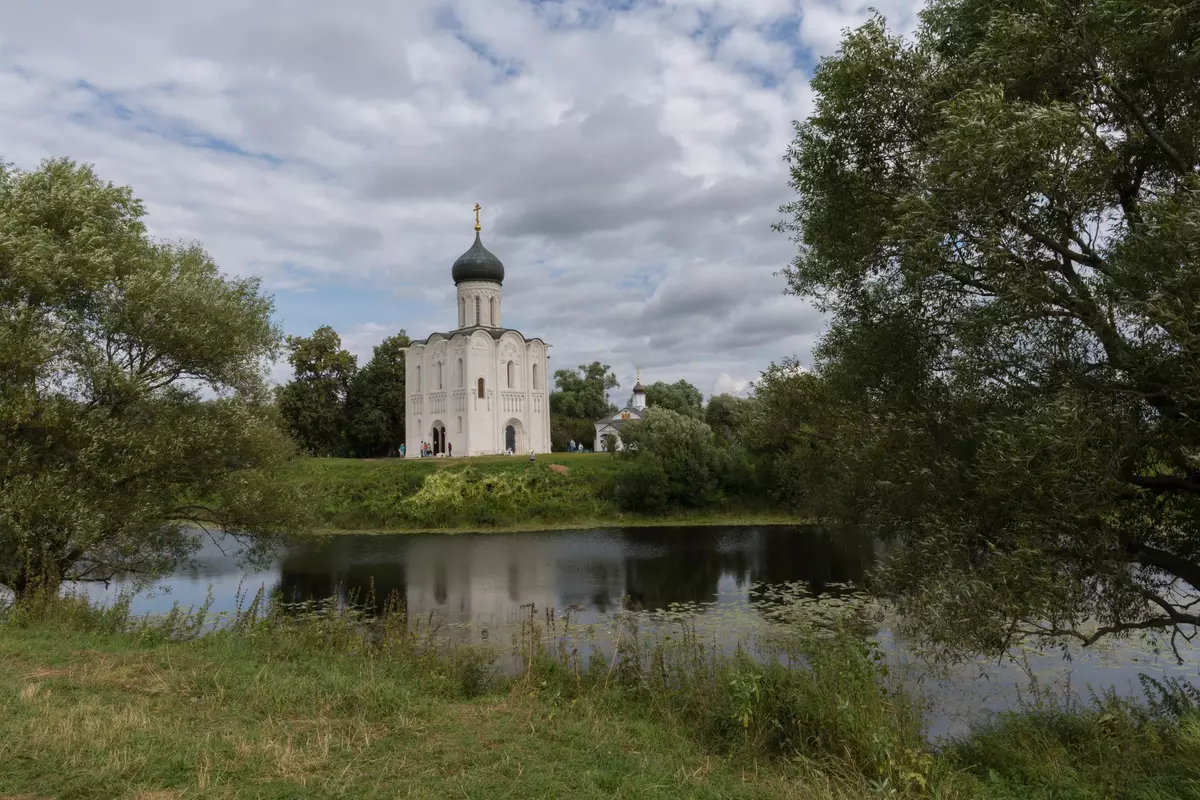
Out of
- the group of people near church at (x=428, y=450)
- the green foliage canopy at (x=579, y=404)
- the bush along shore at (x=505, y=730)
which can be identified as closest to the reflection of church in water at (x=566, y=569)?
the bush along shore at (x=505, y=730)

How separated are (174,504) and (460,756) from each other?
894cm

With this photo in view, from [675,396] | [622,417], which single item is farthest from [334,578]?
[675,396]

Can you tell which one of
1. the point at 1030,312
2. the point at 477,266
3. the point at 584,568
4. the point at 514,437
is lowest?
the point at 584,568

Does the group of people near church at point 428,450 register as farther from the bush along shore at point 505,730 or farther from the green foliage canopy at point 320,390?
the bush along shore at point 505,730

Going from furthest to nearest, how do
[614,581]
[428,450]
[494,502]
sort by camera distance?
[428,450] < [494,502] < [614,581]

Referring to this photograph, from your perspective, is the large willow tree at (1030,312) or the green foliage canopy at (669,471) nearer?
the large willow tree at (1030,312)

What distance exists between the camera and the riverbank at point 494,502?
103ft

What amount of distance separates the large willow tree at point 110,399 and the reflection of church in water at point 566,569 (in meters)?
3.21

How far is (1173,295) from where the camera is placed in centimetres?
543

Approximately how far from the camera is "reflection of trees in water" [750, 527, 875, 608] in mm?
16344

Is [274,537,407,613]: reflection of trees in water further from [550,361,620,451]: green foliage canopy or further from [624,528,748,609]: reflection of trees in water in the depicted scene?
[550,361,620,451]: green foliage canopy

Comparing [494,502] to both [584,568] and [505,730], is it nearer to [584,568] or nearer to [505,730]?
[584,568]

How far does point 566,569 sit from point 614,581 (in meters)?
2.60

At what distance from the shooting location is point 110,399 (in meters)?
11.1
